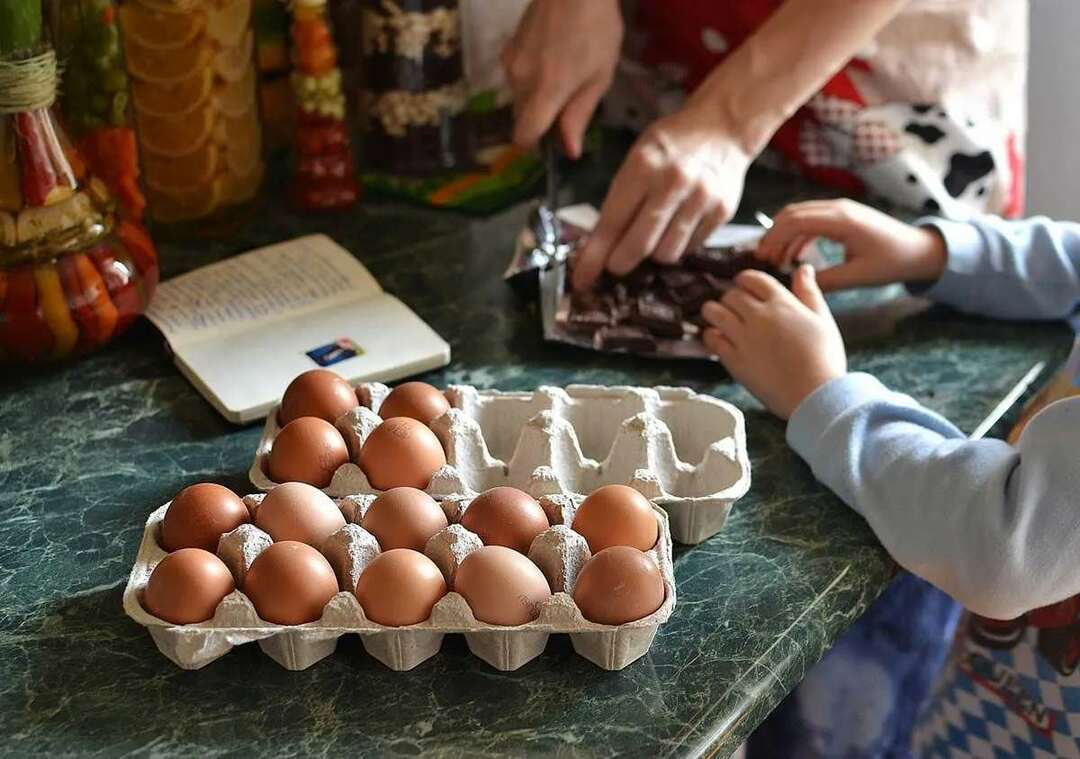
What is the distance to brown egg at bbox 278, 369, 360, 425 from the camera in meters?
1.12

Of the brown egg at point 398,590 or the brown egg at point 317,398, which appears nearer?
the brown egg at point 398,590

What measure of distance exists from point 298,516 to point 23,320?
18.1 inches

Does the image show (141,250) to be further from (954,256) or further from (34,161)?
(954,256)

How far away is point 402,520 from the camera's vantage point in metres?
0.96

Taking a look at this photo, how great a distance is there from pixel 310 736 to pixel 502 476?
11.7 inches

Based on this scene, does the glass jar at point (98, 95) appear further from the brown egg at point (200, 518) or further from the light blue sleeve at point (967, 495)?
the light blue sleeve at point (967, 495)

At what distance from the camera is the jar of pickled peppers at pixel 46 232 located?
1.18 meters

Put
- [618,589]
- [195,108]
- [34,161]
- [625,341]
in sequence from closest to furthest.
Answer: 1. [618,589]
2. [34,161]
3. [625,341]
4. [195,108]

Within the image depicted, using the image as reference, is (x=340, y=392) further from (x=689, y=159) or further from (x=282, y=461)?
(x=689, y=159)

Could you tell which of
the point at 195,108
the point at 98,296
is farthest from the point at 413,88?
the point at 98,296

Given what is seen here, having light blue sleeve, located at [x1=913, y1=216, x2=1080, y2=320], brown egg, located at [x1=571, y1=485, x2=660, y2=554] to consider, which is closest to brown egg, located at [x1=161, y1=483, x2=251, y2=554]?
brown egg, located at [x1=571, y1=485, x2=660, y2=554]

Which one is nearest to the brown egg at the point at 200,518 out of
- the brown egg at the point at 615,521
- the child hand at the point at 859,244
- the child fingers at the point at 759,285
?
the brown egg at the point at 615,521

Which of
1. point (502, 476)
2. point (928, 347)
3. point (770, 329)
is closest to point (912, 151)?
point (928, 347)

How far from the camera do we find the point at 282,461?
1.06 metres
